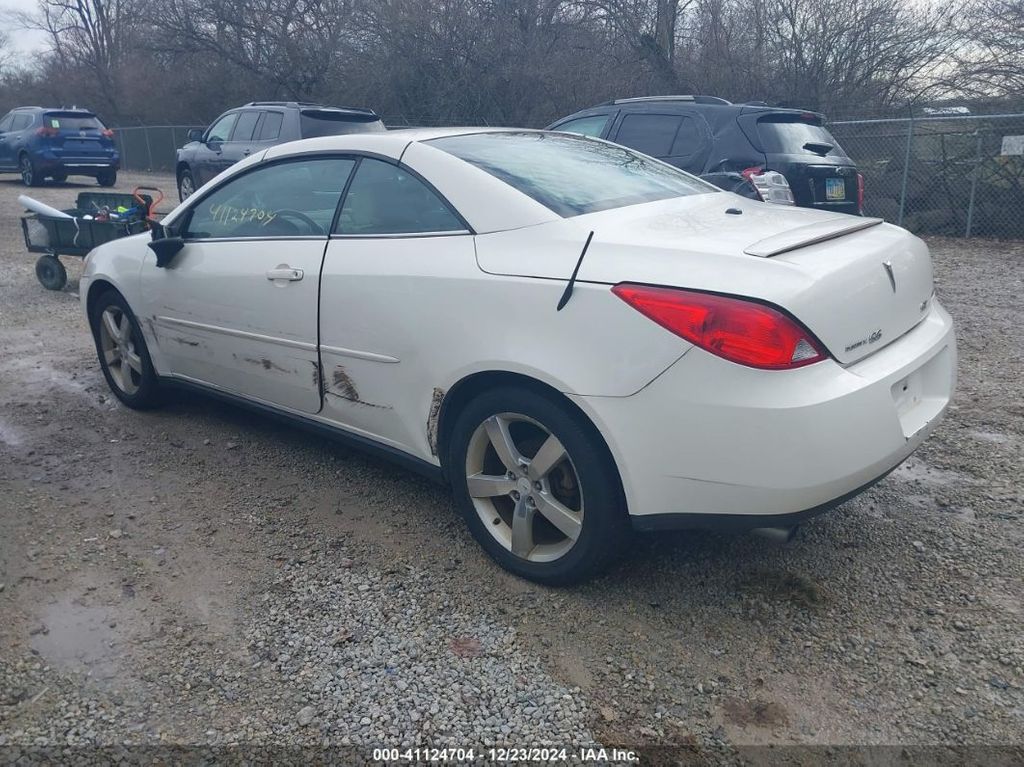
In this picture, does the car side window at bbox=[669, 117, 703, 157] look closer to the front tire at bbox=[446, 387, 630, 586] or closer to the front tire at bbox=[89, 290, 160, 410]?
the front tire at bbox=[89, 290, 160, 410]

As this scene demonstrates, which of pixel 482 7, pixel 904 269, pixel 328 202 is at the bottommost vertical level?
pixel 904 269

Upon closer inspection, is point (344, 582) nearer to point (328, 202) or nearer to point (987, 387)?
point (328, 202)

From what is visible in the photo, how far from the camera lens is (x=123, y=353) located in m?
5.11

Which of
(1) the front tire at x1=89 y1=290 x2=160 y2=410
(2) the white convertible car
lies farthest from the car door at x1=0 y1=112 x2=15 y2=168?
(2) the white convertible car

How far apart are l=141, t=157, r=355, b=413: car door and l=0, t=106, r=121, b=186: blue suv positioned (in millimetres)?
18599

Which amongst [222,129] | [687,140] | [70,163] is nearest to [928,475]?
[687,140]

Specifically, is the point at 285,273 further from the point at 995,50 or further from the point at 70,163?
the point at 70,163

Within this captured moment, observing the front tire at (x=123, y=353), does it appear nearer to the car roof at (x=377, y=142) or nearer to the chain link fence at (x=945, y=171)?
the car roof at (x=377, y=142)

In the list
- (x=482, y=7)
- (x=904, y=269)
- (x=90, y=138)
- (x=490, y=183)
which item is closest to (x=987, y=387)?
(x=904, y=269)

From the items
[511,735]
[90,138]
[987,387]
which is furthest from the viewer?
[90,138]

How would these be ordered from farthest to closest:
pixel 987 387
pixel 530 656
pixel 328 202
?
pixel 987 387, pixel 328 202, pixel 530 656

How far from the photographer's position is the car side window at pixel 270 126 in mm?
13281

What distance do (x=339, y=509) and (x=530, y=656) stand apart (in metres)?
1.38

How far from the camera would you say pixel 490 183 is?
3.36 metres
